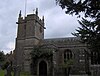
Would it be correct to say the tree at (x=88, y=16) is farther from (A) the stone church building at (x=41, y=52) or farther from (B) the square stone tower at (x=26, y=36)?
(B) the square stone tower at (x=26, y=36)

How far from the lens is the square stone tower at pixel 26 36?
4056 cm

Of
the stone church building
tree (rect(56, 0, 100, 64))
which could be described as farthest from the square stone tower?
tree (rect(56, 0, 100, 64))

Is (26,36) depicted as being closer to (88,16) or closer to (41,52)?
(41,52)

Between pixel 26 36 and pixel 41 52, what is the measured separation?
8.84 m

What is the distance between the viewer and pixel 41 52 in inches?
1409

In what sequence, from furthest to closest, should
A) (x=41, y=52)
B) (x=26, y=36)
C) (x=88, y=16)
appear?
(x=26, y=36)
(x=41, y=52)
(x=88, y=16)

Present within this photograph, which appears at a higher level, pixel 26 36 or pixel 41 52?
pixel 26 36

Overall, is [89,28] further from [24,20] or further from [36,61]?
[24,20]

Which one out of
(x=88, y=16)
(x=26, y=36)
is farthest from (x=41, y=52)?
(x=88, y=16)

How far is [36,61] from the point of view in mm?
37000

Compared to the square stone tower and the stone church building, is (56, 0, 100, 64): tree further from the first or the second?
the square stone tower

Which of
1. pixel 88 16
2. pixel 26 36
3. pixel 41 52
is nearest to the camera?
pixel 88 16

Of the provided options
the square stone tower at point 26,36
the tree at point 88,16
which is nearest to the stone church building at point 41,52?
the square stone tower at point 26,36

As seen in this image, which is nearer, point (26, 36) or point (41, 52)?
point (41, 52)
